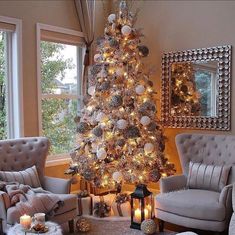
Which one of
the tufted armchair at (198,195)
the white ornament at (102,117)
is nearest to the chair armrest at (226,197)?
the tufted armchair at (198,195)

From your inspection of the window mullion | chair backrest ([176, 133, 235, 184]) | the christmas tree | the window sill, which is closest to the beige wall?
chair backrest ([176, 133, 235, 184])

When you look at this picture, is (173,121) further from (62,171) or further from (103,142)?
(62,171)

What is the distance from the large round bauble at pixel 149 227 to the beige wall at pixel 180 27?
1.31 m

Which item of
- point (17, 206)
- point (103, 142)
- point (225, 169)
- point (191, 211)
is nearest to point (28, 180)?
point (17, 206)

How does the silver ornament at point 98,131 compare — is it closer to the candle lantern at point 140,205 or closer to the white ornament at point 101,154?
the white ornament at point 101,154

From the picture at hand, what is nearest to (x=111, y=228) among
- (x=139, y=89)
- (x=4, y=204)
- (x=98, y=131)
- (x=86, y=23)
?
(x=98, y=131)

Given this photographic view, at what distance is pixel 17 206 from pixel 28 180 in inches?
21.8

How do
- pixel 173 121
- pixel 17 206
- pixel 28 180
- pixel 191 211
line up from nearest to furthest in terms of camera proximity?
pixel 17 206 → pixel 191 211 → pixel 28 180 → pixel 173 121

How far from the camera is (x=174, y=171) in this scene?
4473mm

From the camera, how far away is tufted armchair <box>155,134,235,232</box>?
3.27 meters

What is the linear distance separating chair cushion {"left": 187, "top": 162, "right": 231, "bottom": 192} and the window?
6.39 feet

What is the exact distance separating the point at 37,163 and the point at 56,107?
1.15 m

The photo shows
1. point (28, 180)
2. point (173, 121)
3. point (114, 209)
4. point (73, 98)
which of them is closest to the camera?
point (28, 180)

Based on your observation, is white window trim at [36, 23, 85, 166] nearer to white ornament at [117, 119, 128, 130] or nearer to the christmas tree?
the christmas tree
